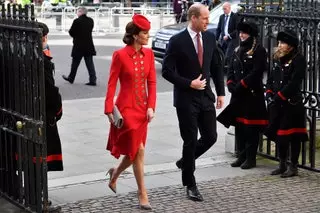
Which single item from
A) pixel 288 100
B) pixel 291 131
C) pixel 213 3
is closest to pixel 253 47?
pixel 288 100

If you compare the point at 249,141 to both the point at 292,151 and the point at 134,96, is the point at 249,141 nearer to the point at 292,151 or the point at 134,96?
the point at 292,151

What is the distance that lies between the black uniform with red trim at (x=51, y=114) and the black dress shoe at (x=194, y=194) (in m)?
1.26

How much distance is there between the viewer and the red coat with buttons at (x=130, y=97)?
22.7 feet

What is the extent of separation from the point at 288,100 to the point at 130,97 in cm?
205

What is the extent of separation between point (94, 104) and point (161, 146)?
12.2 ft

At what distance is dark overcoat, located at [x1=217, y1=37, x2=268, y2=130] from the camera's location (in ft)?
27.7

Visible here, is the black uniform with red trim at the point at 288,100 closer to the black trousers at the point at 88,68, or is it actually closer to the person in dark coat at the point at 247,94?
the person in dark coat at the point at 247,94

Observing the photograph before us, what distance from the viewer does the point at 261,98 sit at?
340 inches

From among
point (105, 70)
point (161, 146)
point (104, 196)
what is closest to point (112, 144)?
point (104, 196)

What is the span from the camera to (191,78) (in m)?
7.40

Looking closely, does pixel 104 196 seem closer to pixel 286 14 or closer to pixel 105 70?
pixel 286 14

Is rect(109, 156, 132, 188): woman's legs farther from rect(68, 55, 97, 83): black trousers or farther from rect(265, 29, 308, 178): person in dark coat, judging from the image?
rect(68, 55, 97, 83): black trousers

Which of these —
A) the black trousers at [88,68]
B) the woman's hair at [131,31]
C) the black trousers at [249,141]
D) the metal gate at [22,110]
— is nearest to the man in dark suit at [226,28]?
the black trousers at [88,68]

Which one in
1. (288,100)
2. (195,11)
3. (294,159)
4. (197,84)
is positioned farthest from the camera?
(294,159)
